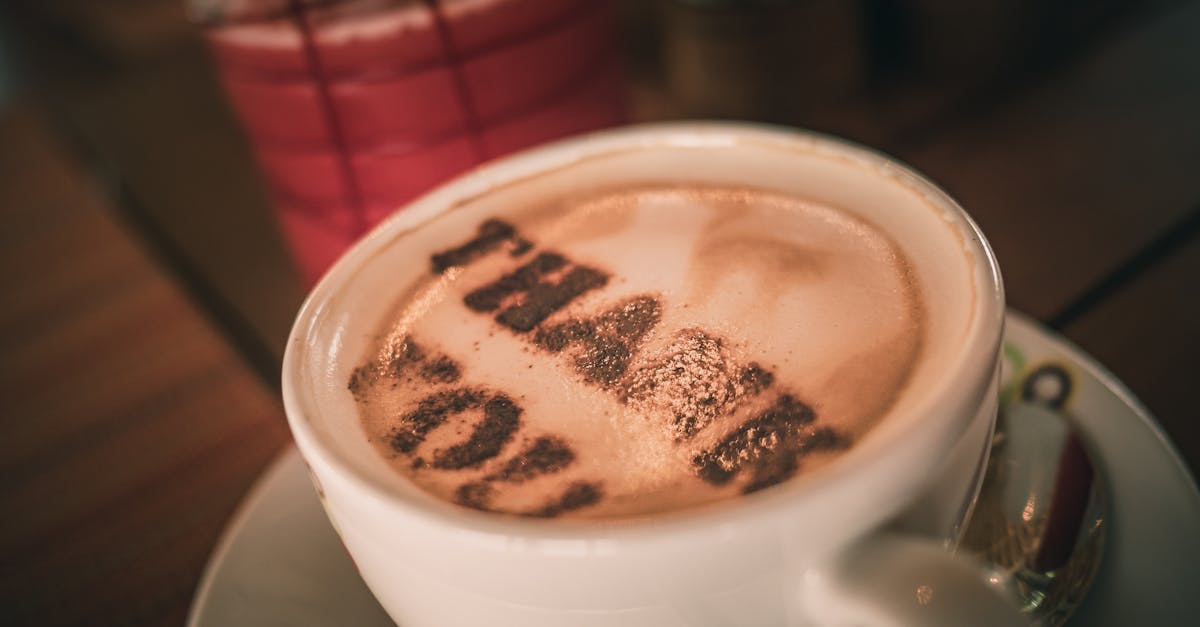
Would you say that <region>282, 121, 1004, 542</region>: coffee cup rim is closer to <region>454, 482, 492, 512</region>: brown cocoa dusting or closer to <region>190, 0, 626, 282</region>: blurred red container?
<region>454, 482, 492, 512</region>: brown cocoa dusting

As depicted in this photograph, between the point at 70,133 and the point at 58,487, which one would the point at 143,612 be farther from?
the point at 70,133

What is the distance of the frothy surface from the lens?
477 mm

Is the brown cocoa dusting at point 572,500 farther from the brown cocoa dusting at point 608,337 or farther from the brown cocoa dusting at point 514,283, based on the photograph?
the brown cocoa dusting at point 514,283

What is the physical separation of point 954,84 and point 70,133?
5.28 feet

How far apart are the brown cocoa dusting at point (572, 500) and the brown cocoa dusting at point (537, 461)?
2 centimetres

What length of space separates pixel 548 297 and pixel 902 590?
0.33 m

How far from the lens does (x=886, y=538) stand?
0.41m

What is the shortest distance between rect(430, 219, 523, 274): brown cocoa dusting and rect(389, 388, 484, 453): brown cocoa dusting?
142 millimetres

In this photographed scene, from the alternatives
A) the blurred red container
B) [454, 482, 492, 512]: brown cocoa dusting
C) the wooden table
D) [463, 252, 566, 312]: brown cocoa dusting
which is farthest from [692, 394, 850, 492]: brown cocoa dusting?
the blurred red container

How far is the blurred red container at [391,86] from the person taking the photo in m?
0.85

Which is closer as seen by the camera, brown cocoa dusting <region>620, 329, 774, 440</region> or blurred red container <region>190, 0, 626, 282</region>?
brown cocoa dusting <region>620, 329, 774, 440</region>

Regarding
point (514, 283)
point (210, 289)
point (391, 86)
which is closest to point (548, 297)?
point (514, 283)

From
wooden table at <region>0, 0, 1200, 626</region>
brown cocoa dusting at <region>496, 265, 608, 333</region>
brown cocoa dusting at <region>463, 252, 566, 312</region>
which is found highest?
brown cocoa dusting at <region>463, 252, 566, 312</region>

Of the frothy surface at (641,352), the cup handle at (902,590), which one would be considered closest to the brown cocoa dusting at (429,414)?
the frothy surface at (641,352)
